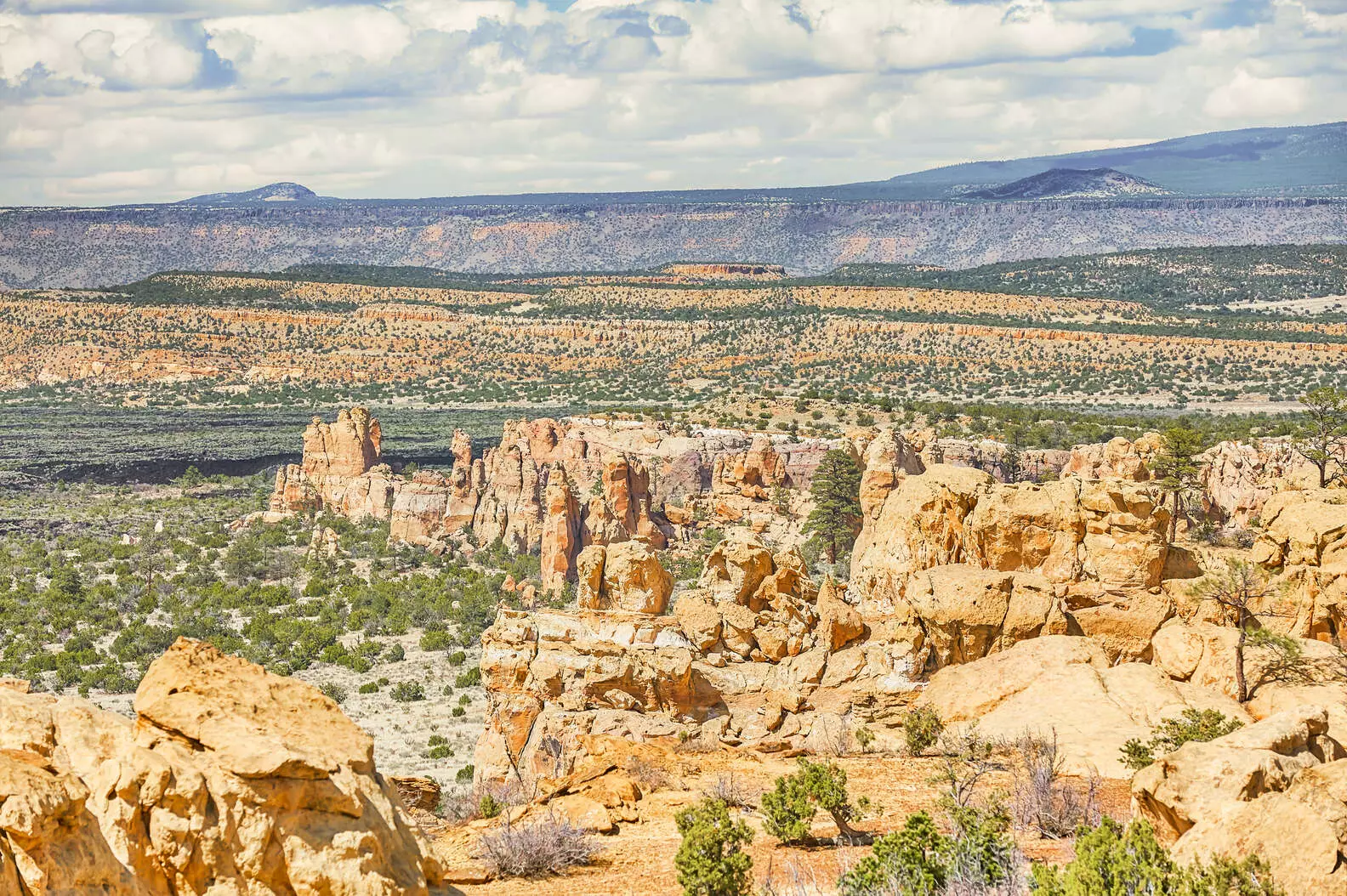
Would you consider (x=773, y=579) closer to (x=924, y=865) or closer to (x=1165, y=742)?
(x=1165, y=742)

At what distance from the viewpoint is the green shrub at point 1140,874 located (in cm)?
974

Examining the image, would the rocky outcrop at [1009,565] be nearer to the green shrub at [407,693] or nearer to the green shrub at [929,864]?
the green shrub at [929,864]

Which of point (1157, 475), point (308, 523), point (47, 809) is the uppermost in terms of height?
point (47, 809)

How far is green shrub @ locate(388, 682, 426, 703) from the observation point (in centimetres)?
3625

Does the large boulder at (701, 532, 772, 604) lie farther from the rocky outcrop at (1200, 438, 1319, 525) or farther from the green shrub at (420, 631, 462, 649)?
the green shrub at (420, 631, 462, 649)

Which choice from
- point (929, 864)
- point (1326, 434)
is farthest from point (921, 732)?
point (1326, 434)

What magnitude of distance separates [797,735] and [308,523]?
45409 mm

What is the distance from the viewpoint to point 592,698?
2033 centimetres

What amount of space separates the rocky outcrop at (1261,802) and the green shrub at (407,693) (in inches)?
1036

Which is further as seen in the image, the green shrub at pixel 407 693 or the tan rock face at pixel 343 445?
the tan rock face at pixel 343 445

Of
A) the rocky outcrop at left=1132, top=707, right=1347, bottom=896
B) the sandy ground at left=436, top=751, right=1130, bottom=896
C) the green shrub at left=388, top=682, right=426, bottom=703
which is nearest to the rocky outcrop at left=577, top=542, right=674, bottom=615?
the sandy ground at left=436, top=751, right=1130, bottom=896

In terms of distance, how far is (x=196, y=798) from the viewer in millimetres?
8562

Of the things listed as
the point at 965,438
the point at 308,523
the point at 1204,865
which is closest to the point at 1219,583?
the point at 1204,865

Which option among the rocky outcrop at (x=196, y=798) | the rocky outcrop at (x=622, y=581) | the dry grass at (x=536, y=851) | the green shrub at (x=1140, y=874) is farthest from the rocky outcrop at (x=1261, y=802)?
the rocky outcrop at (x=622, y=581)
